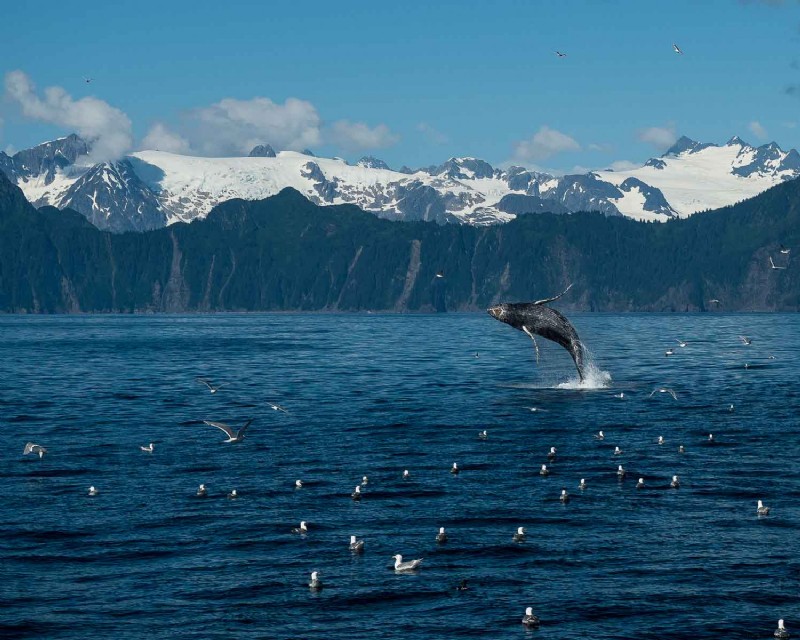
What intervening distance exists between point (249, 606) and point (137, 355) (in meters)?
153

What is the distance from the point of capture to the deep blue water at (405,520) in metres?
39.8

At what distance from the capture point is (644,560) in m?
45.4

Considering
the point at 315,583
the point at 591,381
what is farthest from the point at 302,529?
the point at 591,381

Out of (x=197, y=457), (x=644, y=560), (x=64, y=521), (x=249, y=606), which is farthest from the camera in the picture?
(x=197, y=457)

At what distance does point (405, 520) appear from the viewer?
51844 mm

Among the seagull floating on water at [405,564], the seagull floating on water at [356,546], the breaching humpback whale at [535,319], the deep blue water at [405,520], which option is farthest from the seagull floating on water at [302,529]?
the breaching humpback whale at [535,319]

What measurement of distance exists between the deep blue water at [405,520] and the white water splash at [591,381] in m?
7.21

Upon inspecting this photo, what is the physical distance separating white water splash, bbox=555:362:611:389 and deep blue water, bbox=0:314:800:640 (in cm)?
721

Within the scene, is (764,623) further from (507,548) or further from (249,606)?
(249,606)

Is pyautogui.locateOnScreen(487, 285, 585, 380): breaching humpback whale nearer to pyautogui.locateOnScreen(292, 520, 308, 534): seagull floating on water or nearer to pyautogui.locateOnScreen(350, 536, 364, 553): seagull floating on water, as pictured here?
pyautogui.locateOnScreen(292, 520, 308, 534): seagull floating on water

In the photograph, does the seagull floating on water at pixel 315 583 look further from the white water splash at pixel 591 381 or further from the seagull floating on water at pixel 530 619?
the white water splash at pixel 591 381

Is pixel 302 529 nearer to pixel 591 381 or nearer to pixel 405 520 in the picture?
pixel 405 520

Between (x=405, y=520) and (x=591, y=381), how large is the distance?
63.4 metres

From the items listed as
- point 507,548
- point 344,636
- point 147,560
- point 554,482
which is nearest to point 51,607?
point 147,560
